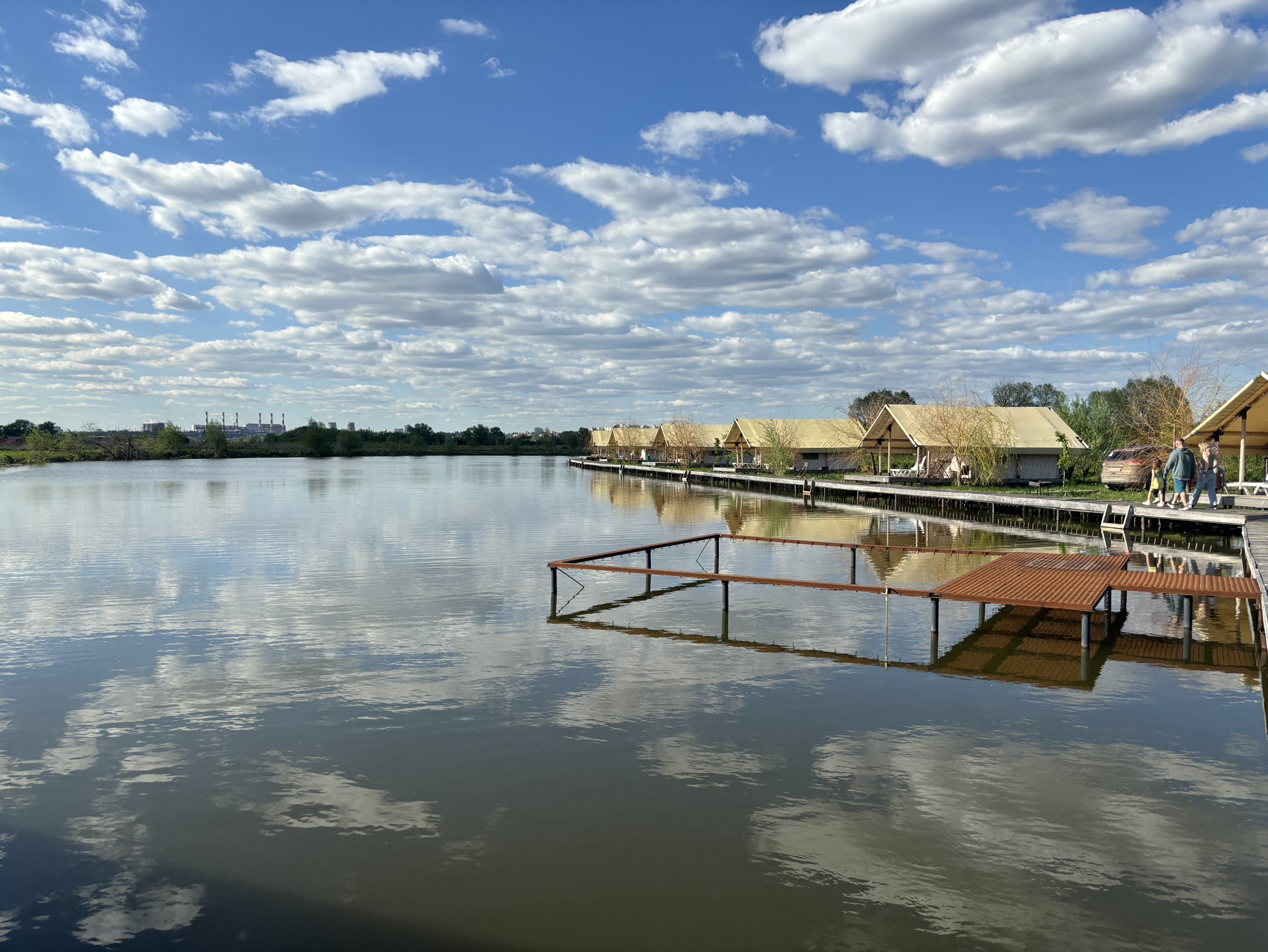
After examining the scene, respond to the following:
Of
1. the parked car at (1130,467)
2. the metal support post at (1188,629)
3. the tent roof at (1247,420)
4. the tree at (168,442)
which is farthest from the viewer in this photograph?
the tree at (168,442)

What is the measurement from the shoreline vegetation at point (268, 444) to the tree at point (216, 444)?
3.5 inches

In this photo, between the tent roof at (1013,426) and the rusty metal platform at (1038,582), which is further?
the tent roof at (1013,426)

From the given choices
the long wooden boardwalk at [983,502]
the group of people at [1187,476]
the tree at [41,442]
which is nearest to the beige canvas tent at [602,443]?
the long wooden boardwalk at [983,502]

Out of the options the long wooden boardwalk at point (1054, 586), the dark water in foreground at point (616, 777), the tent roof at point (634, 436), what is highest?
the tent roof at point (634, 436)

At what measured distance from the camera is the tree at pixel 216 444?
121 m

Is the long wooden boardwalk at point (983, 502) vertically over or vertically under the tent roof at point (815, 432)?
under

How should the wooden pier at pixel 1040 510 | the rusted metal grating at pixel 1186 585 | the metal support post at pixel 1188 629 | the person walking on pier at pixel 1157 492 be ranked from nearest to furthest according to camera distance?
the metal support post at pixel 1188 629
the rusted metal grating at pixel 1186 585
the wooden pier at pixel 1040 510
the person walking on pier at pixel 1157 492

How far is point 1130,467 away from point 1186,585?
81.4 feet

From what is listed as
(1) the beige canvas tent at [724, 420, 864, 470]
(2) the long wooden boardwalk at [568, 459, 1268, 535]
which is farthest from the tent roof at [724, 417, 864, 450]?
(2) the long wooden boardwalk at [568, 459, 1268, 535]

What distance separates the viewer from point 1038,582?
12.4 meters

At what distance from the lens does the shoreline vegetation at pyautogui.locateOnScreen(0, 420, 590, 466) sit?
4272 inches

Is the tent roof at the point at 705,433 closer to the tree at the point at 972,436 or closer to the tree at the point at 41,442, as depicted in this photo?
the tree at the point at 972,436

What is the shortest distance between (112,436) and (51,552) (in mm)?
122802

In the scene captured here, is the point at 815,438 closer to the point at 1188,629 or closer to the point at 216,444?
the point at 1188,629
